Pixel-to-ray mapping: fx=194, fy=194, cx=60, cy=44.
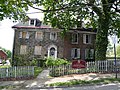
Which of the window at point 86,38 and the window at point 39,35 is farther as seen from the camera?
the window at point 86,38

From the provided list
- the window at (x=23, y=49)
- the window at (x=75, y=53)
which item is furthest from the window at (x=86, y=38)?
the window at (x=23, y=49)

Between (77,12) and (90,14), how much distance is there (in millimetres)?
1738

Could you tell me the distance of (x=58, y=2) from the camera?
2344cm

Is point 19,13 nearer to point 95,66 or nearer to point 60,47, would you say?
point 95,66

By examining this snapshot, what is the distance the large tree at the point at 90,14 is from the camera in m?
22.0

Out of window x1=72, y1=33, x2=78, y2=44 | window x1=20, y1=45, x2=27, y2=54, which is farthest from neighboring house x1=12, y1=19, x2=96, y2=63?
window x1=72, y1=33, x2=78, y2=44

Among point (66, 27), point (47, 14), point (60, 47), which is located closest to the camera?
point (47, 14)

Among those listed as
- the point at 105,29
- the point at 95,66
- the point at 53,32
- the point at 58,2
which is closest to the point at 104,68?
the point at 95,66

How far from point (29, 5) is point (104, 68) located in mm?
9954

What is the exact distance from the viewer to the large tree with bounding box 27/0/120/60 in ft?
72.1

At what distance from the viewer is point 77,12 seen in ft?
84.6

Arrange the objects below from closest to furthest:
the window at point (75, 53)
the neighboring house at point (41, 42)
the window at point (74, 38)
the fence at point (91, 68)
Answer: the fence at point (91, 68)
the neighboring house at point (41, 42)
the window at point (75, 53)
the window at point (74, 38)

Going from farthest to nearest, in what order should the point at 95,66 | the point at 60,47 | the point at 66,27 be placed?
the point at 60,47, the point at 66,27, the point at 95,66

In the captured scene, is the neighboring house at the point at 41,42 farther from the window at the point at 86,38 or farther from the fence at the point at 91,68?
the fence at the point at 91,68
